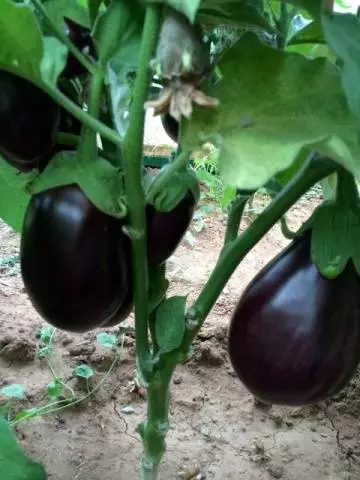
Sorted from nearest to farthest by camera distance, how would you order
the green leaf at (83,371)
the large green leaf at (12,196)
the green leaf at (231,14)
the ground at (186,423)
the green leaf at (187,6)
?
the green leaf at (187,6), the green leaf at (231,14), the large green leaf at (12,196), the ground at (186,423), the green leaf at (83,371)

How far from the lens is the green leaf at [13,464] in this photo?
1.57ft

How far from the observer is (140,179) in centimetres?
49

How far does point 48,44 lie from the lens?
47 centimetres

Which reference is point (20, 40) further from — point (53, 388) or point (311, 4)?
point (53, 388)

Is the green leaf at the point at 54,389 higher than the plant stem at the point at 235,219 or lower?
lower

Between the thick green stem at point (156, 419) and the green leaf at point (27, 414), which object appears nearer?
the thick green stem at point (156, 419)

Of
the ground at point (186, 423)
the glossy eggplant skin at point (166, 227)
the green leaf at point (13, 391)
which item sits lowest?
the ground at point (186, 423)

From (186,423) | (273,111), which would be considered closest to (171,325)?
(273,111)

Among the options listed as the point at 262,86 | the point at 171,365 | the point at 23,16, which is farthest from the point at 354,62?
the point at 171,365

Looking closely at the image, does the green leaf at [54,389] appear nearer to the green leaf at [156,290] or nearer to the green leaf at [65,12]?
the green leaf at [156,290]

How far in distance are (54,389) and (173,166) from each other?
0.54m

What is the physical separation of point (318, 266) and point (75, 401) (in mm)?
492

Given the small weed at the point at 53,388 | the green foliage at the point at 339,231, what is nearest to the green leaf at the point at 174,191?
the green foliage at the point at 339,231

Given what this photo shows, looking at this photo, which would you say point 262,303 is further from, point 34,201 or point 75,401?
point 75,401
